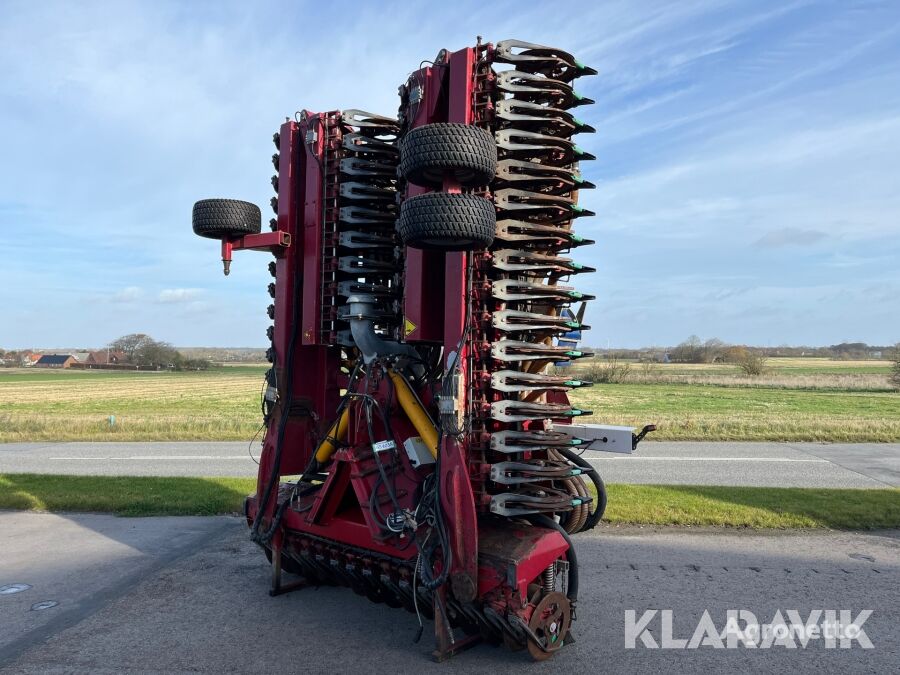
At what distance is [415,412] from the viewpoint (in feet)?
14.8

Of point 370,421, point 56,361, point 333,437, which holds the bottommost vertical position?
point 56,361

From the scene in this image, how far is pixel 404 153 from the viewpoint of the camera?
148 inches

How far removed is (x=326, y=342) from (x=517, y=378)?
198 cm

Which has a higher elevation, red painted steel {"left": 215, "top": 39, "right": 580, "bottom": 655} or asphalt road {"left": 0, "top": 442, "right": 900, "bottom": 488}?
red painted steel {"left": 215, "top": 39, "right": 580, "bottom": 655}

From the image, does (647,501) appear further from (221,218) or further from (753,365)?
(753,365)

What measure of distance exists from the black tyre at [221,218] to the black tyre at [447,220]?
84.4 inches

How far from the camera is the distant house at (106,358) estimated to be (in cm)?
8806

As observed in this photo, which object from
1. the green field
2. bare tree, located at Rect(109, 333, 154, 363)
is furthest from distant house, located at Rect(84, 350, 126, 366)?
the green field

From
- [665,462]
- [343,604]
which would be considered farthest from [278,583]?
[665,462]

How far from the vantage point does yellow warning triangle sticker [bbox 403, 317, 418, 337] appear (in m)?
4.37

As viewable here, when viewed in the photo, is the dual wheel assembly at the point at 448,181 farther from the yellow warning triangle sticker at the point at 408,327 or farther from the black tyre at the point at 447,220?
the yellow warning triangle sticker at the point at 408,327

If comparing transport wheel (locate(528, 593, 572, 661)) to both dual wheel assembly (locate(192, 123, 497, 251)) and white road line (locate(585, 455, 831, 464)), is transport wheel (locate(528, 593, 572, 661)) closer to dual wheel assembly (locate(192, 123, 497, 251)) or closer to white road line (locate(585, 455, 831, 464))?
dual wheel assembly (locate(192, 123, 497, 251))

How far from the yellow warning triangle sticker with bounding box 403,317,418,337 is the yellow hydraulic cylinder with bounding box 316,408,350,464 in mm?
979

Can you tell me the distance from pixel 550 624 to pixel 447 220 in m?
2.49
